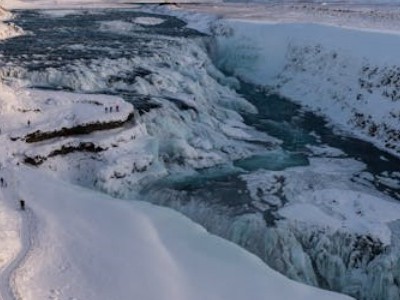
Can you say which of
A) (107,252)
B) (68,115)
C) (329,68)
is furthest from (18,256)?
(329,68)

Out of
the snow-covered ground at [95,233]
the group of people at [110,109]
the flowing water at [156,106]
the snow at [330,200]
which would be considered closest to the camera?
the snow-covered ground at [95,233]

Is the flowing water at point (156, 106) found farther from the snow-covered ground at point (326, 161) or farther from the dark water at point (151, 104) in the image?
the snow-covered ground at point (326, 161)

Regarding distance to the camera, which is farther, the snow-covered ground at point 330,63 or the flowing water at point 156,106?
the snow-covered ground at point 330,63

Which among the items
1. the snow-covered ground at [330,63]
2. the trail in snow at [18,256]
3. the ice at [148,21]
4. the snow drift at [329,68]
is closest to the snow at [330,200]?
the snow drift at [329,68]

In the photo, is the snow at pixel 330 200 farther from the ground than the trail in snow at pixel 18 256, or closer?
closer

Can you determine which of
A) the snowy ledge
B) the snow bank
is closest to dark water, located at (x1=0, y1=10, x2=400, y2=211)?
the snowy ledge

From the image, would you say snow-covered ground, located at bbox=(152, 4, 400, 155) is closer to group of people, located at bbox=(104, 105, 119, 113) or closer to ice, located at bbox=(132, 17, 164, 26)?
ice, located at bbox=(132, 17, 164, 26)

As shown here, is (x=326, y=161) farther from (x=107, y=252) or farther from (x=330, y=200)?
(x=107, y=252)
